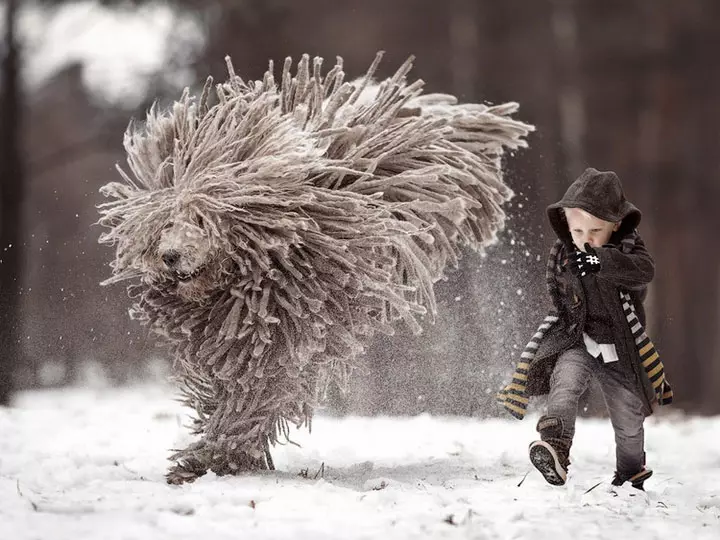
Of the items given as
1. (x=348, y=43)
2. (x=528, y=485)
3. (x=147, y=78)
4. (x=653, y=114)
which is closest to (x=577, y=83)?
(x=653, y=114)

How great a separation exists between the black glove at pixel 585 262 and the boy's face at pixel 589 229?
0.13 feet

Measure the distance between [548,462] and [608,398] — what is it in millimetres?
338

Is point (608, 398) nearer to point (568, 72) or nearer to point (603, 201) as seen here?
point (603, 201)

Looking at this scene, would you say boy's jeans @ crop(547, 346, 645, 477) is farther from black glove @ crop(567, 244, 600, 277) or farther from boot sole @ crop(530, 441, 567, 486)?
black glove @ crop(567, 244, 600, 277)

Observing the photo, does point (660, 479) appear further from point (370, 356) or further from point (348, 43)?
point (348, 43)

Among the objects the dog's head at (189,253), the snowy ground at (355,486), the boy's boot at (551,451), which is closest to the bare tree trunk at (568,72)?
the snowy ground at (355,486)

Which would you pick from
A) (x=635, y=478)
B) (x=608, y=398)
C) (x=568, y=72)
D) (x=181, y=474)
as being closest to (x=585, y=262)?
(x=608, y=398)

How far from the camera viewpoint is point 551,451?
8.86 ft

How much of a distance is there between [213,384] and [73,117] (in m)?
4.22

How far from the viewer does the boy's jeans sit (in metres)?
2.82

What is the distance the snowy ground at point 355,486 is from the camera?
2215 millimetres

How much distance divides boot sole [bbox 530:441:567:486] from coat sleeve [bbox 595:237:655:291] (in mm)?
547

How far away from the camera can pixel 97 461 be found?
325 centimetres

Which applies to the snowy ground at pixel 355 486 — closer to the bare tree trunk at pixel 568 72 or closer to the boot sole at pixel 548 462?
the boot sole at pixel 548 462
